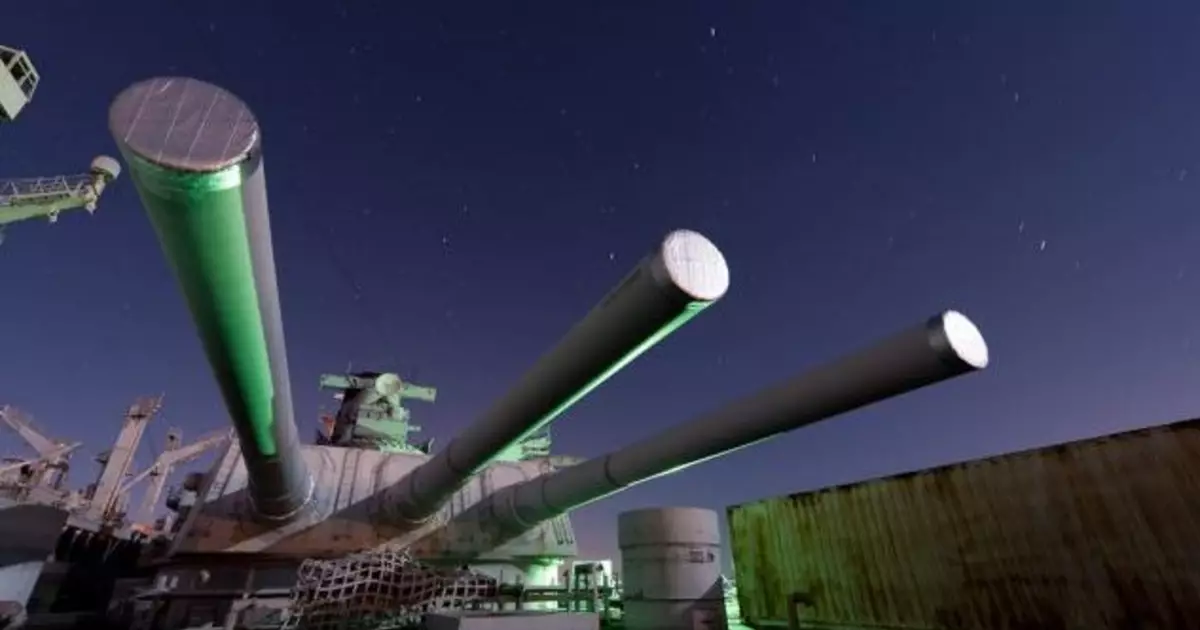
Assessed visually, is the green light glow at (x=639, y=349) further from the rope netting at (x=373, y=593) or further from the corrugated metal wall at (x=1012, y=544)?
the corrugated metal wall at (x=1012, y=544)

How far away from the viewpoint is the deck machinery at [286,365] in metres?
2.35

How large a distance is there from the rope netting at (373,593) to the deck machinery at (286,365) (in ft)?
4.15

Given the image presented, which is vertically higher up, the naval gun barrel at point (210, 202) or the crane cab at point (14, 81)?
the crane cab at point (14, 81)

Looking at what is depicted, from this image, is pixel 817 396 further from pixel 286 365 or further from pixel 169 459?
pixel 169 459

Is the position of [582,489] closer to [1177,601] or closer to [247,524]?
[247,524]

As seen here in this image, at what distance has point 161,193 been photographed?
2.44m

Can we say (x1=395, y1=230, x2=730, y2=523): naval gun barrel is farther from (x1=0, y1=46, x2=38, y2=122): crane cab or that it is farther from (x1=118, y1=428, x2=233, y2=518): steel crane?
(x1=118, y1=428, x2=233, y2=518): steel crane

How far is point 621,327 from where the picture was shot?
10.7 feet

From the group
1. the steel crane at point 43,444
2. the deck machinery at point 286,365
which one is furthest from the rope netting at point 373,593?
the steel crane at point 43,444

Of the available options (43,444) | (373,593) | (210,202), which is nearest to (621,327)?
(210,202)

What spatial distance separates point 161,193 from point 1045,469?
491 inches

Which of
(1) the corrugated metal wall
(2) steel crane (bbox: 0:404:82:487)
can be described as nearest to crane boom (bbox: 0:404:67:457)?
(2) steel crane (bbox: 0:404:82:487)

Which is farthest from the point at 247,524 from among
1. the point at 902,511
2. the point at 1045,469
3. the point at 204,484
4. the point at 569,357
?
the point at 1045,469

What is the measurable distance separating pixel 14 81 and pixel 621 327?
34.1 m
